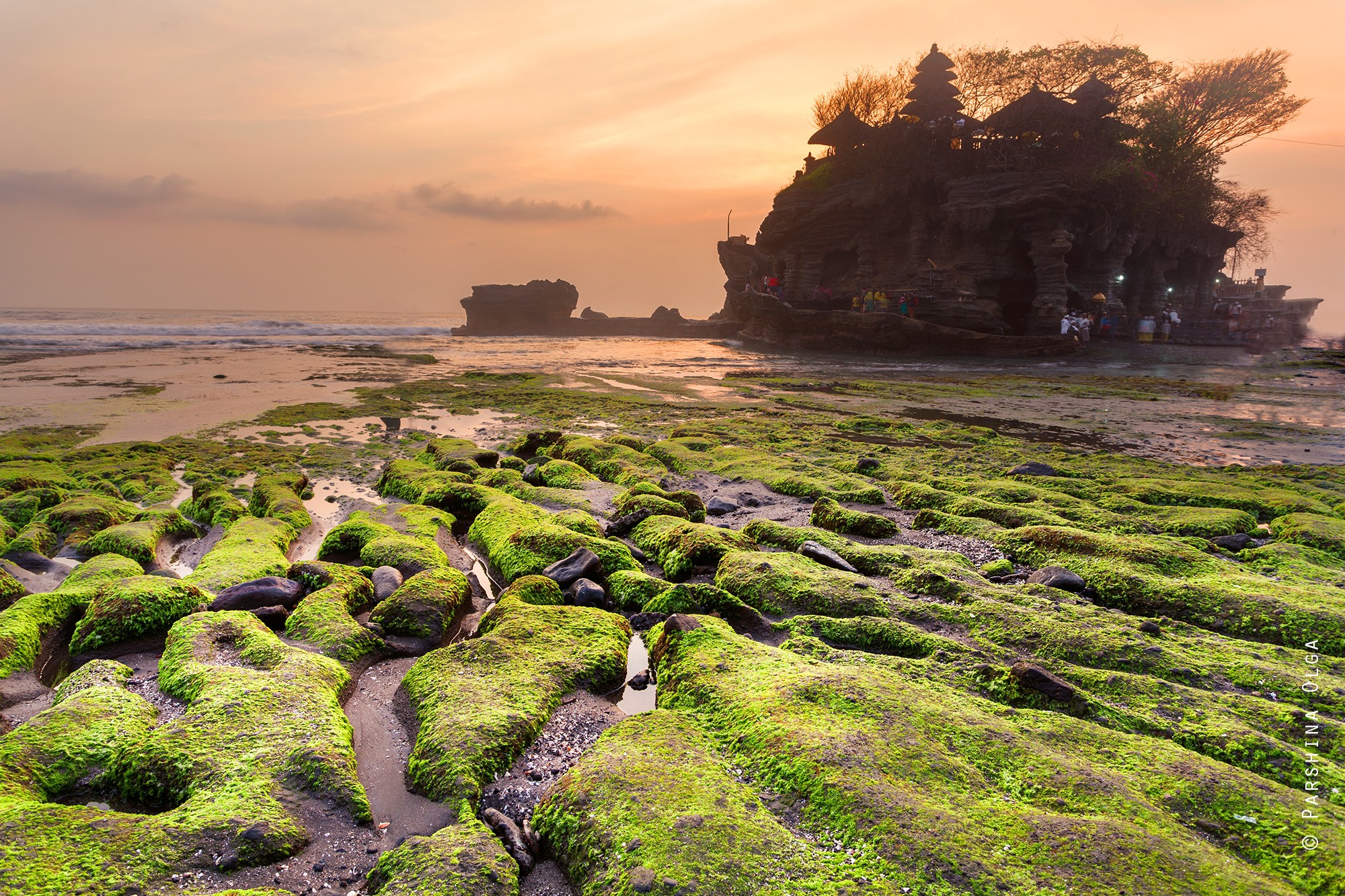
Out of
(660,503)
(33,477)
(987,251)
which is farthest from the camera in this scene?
(987,251)

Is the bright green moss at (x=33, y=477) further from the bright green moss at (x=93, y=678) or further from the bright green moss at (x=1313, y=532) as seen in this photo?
the bright green moss at (x=1313, y=532)

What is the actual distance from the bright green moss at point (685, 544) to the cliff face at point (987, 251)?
119ft

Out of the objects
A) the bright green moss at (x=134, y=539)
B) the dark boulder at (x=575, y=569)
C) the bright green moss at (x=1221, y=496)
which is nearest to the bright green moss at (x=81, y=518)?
the bright green moss at (x=134, y=539)

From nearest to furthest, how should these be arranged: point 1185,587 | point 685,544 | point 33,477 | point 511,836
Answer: point 511,836, point 1185,587, point 685,544, point 33,477

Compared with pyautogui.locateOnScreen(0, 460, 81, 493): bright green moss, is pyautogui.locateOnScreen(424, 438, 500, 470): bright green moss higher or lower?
higher

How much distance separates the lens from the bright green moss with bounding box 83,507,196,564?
17.4 feet

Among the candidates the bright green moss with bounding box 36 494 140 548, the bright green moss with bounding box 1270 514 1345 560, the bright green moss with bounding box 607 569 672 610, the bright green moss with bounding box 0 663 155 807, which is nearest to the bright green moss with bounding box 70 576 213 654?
the bright green moss with bounding box 0 663 155 807

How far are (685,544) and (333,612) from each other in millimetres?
2539

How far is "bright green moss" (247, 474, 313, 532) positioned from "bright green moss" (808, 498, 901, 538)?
5110 mm

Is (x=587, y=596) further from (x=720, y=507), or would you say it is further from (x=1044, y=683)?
(x=1044, y=683)

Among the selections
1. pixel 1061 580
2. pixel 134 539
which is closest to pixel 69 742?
pixel 134 539

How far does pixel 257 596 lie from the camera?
4.21 meters

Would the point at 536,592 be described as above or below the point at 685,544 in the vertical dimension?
below

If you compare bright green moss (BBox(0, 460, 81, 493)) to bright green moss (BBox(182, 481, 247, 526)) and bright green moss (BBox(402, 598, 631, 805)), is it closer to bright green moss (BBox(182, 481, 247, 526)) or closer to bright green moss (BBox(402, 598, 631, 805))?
bright green moss (BBox(182, 481, 247, 526))
